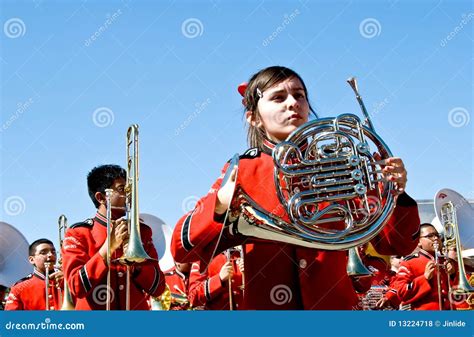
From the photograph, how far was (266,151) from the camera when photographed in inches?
151

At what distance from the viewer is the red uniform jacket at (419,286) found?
8.46m

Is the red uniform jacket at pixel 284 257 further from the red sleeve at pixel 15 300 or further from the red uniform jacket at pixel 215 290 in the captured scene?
the red sleeve at pixel 15 300

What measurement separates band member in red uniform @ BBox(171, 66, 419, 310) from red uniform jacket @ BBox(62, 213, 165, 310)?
1.48 metres

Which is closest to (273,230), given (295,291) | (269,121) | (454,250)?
(295,291)

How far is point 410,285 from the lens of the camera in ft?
28.3

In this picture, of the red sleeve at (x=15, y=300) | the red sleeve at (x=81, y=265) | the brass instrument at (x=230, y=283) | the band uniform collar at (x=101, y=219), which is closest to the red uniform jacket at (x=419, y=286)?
the brass instrument at (x=230, y=283)

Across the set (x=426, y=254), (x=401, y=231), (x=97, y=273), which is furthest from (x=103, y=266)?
(x=426, y=254)

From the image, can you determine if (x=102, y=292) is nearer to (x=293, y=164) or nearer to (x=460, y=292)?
(x=293, y=164)

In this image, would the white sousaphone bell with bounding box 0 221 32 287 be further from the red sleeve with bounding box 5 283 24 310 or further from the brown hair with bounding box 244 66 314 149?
the brown hair with bounding box 244 66 314 149

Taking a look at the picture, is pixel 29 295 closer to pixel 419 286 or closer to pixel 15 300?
pixel 15 300

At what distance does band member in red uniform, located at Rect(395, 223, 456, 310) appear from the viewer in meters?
8.46

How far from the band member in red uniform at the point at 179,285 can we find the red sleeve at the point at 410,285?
2.16 m

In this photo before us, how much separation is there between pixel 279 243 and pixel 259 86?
78cm

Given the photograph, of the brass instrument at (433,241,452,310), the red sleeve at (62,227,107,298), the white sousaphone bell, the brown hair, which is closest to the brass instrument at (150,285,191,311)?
the white sousaphone bell
